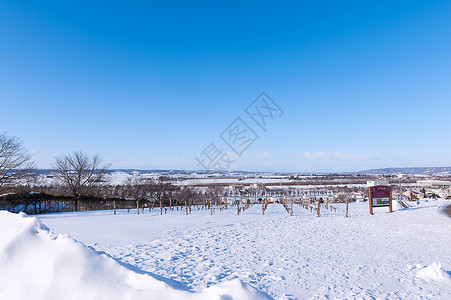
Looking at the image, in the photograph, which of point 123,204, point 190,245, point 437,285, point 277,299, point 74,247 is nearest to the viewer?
point 74,247

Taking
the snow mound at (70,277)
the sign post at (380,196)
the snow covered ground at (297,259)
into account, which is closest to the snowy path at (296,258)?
the snow covered ground at (297,259)

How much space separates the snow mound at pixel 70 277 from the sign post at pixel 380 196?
2243cm

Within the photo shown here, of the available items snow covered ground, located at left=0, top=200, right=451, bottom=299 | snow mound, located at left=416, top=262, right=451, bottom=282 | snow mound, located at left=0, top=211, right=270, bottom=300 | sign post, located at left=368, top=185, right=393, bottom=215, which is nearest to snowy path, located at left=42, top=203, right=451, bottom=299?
snow covered ground, located at left=0, top=200, right=451, bottom=299

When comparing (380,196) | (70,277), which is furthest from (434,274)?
(380,196)

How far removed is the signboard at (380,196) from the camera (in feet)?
67.7

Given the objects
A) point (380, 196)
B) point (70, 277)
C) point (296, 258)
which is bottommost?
point (380, 196)

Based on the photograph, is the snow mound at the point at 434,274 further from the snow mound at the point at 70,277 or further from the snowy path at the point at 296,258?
the snow mound at the point at 70,277

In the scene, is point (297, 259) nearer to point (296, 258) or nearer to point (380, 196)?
point (296, 258)

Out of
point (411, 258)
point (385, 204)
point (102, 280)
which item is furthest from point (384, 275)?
point (385, 204)

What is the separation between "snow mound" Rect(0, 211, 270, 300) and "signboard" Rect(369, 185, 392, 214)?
73.6 feet

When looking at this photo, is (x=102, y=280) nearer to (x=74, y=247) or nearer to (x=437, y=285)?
(x=74, y=247)

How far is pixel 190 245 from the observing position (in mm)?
9133

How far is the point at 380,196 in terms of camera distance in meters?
20.8

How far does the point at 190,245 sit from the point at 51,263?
292 inches
